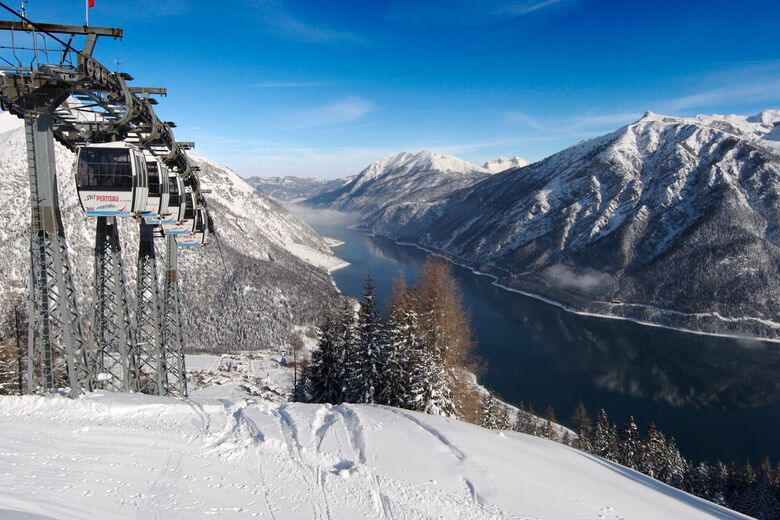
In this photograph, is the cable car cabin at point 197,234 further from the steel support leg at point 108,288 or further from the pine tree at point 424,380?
the pine tree at point 424,380

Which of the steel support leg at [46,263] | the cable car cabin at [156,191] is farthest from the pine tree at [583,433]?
the steel support leg at [46,263]

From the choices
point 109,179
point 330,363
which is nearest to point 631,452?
point 330,363

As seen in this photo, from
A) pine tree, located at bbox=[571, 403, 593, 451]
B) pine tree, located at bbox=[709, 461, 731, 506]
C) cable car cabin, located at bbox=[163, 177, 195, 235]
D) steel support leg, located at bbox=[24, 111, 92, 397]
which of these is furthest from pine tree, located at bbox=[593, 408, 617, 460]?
steel support leg, located at bbox=[24, 111, 92, 397]

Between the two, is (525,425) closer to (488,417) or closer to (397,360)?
(488,417)

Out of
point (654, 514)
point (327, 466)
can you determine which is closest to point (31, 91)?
point (327, 466)

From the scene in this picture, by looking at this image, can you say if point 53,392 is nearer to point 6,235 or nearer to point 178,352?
point 178,352

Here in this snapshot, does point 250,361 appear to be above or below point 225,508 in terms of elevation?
below
